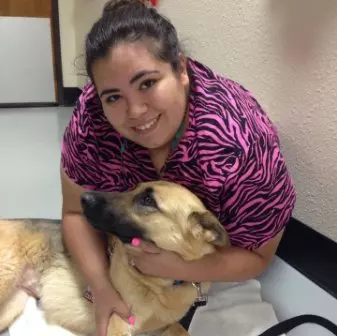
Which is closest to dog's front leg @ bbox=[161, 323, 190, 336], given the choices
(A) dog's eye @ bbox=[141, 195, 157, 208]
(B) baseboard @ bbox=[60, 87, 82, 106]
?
(A) dog's eye @ bbox=[141, 195, 157, 208]

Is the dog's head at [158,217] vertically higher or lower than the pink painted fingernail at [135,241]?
higher

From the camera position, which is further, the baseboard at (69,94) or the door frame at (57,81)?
the baseboard at (69,94)

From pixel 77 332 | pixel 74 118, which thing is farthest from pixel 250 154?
pixel 77 332

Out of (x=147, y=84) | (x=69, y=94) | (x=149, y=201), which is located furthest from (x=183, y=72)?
(x=69, y=94)

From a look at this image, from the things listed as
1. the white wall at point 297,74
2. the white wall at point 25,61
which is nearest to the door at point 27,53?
the white wall at point 25,61

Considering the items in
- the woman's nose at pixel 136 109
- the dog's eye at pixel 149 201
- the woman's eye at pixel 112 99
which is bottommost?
the dog's eye at pixel 149 201

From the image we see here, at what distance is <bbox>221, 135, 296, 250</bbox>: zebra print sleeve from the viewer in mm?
1043

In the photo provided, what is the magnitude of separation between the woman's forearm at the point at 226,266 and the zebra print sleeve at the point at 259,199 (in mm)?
31

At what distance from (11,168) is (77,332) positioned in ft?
4.12

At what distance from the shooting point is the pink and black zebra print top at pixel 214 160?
103 centimetres

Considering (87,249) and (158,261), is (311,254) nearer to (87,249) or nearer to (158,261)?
(158,261)

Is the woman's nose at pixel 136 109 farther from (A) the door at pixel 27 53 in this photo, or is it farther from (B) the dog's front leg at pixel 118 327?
(A) the door at pixel 27 53

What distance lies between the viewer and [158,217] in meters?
1.02

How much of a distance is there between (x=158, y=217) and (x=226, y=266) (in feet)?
0.83
